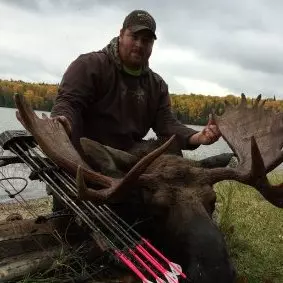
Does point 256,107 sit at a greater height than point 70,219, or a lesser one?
greater

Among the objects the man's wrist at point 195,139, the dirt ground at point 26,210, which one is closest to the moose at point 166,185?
the man's wrist at point 195,139

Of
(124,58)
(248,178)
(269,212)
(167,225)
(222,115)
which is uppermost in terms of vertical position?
(124,58)

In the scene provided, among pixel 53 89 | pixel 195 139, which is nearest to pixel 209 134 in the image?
pixel 195 139

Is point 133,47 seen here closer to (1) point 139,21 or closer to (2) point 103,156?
(1) point 139,21

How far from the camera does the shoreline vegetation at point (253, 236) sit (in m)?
6.13

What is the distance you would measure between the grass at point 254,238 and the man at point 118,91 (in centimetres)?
141

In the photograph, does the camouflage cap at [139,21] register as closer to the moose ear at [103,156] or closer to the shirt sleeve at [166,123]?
the shirt sleeve at [166,123]

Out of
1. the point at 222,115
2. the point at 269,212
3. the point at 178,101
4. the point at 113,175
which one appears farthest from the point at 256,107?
the point at 178,101

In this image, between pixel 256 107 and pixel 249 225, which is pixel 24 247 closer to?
pixel 256 107

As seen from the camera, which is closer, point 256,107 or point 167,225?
point 167,225

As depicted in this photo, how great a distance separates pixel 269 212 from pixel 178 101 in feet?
195

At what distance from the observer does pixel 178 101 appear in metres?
68.4

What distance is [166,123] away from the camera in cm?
697

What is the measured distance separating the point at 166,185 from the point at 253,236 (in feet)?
11.6
